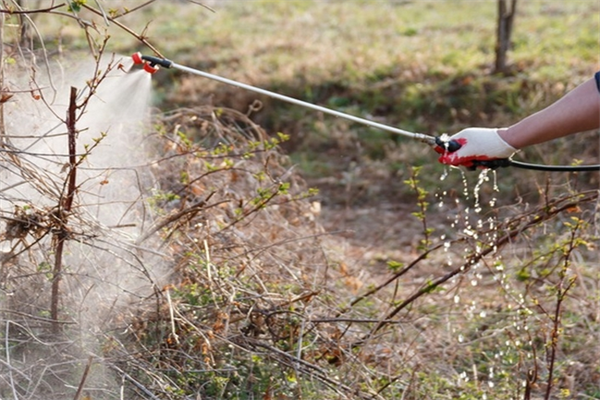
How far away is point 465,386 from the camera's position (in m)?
3.73

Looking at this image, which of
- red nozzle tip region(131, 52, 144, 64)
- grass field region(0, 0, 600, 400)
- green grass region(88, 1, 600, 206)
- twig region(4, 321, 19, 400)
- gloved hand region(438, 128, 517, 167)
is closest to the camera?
twig region(4, 321, 19, 400)

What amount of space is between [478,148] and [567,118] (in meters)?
0.37

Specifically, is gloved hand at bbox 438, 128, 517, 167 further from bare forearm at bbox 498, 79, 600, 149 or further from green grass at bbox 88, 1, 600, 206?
green grass at bbox 88, 1, 600, 206

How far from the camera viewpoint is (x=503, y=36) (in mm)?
8312

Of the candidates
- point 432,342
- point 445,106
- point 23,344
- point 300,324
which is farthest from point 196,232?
point 445,106

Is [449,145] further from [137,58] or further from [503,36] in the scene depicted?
[503,36]

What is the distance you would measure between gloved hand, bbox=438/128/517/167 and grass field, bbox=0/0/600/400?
0.32m

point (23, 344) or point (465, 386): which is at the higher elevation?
point (465, 386)

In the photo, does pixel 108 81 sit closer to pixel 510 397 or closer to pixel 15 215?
pixel 15 215

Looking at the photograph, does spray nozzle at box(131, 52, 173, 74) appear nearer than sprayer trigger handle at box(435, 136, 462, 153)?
No

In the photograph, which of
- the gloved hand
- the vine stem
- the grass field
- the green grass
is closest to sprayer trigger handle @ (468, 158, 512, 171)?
the gloved hand

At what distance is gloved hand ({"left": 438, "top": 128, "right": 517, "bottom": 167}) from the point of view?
2.98m

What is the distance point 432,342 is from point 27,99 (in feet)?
6.73

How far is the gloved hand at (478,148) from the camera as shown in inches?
117
